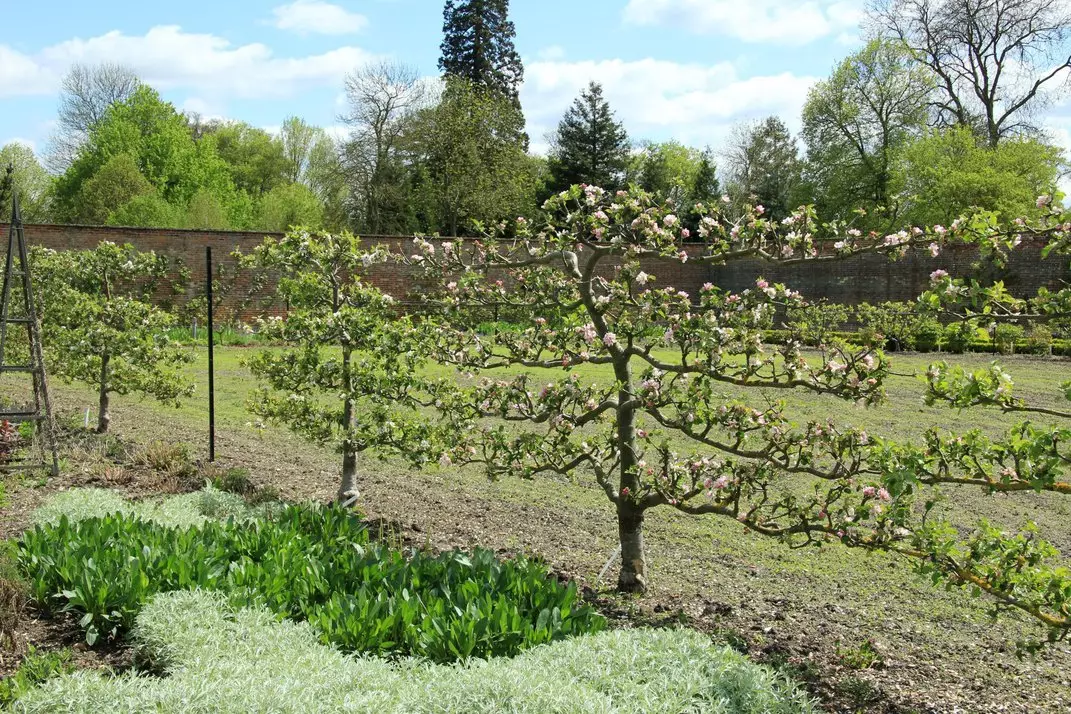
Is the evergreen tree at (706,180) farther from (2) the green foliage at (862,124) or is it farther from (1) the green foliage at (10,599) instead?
(1) the green foliage at (10,599)

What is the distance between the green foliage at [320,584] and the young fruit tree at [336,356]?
1012 millimetres

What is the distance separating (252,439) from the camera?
8.45 metres

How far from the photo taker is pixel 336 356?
227 inches

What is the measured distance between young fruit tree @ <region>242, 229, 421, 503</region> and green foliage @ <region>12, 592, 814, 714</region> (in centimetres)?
214

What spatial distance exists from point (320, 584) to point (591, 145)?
31449mm

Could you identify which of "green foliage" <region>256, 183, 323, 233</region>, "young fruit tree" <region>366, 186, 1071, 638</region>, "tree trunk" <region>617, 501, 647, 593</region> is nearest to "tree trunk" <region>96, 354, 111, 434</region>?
"young fruit tree" <region>366, 186, 1071, 638</region>

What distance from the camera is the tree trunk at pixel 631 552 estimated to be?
4508 mm

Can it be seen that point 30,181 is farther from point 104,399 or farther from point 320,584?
point 320,584

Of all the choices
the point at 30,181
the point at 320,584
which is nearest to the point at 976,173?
the point at 320,584

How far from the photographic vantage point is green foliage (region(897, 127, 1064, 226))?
2533 centimetres

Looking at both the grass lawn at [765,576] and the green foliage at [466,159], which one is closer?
the grass lawn at [765,576]

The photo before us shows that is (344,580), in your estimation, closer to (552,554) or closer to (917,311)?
(552,554)

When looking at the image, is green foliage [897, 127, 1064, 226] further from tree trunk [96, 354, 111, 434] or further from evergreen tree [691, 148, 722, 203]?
tree trunk [96, 354, 111, 434]

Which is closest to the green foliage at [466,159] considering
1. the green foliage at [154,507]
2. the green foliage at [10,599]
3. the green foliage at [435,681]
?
the green foliage at [154,507]
